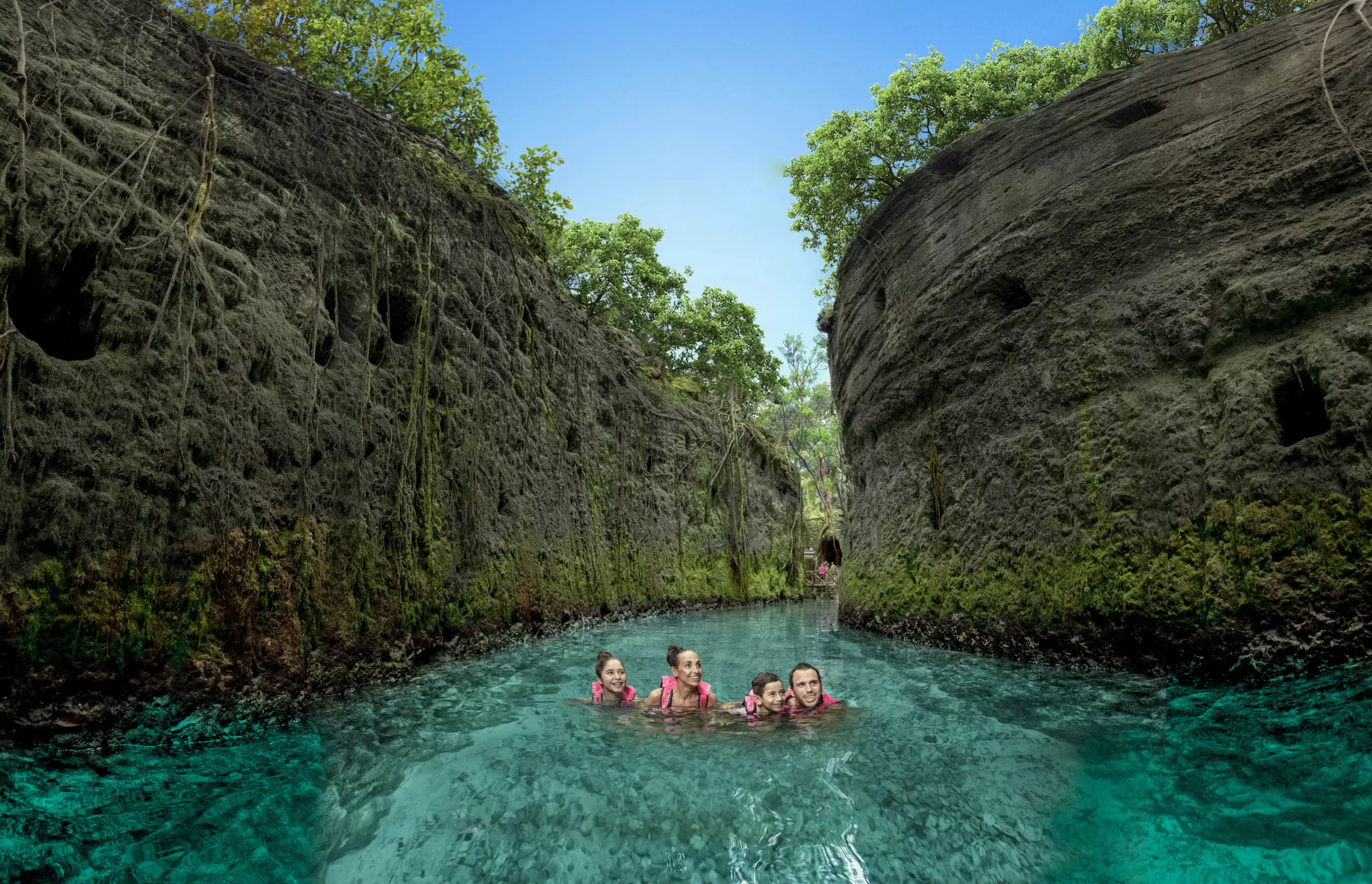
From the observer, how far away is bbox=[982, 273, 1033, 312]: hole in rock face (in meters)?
9.19

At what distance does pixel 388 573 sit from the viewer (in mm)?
7461

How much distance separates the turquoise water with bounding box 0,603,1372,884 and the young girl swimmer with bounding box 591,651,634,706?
73 centimetres

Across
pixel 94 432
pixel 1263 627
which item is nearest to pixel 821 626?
pixel 1263 627

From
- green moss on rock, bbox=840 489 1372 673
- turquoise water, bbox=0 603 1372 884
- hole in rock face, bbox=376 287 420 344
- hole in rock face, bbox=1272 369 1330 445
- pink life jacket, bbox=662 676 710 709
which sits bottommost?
turquoise water, bbox=0 603 1372 884

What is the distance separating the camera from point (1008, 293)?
946 cm

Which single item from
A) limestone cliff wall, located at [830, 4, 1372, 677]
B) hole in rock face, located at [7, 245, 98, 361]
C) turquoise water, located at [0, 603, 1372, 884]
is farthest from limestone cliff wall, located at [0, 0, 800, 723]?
limestone cliff wall, located at [830, 4, 1372, 677]

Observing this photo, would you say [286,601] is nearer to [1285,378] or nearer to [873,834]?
[873,834]

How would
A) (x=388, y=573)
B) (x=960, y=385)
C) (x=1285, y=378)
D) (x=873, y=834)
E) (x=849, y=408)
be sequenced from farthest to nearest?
(x=849, y=408) < (x=960, y=385) < (x=388, y=573) < (x=1285, y=378) < (x=873, y=834)

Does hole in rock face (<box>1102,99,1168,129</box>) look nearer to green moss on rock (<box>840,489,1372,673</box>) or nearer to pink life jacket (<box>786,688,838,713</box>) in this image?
green moss on rock (<box>840,489,1372,673</box>)

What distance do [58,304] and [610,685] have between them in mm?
5239

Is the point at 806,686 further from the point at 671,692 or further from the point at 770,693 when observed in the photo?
the point at 671,692

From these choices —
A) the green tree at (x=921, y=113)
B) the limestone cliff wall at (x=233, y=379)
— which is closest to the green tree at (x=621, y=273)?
the green tree at (x=921, y=113)

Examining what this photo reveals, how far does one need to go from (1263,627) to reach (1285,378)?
2138mm

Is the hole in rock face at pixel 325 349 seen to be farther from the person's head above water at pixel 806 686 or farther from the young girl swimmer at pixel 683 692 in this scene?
the person's head above water at pixel 806 686
